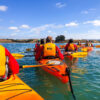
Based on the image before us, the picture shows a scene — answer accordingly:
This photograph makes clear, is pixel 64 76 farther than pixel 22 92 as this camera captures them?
Yes

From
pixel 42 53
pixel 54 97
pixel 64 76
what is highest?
pixel 42 53

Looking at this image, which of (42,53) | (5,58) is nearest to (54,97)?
(5,58)

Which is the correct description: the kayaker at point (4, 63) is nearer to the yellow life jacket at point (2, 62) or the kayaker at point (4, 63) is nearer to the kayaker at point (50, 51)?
the yellow life jacket at point (2, 62)

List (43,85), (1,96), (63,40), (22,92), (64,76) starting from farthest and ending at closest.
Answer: (63,40), (43,85), (64,76), (22,92), (1,96)

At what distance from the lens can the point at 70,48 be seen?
11.6 metres

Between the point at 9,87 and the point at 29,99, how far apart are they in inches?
26.5

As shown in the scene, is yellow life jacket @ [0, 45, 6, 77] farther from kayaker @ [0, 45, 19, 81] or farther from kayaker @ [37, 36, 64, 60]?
kayaker @ [37, 36, 64, 60]

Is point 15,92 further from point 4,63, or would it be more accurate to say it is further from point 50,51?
point 50,51

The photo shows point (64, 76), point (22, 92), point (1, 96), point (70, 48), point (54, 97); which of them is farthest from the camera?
point (70, 48)

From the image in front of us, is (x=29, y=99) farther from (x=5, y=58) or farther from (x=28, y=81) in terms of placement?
(x=28, y=81)

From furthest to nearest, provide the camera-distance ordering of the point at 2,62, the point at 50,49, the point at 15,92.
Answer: the point at 50,49 → the point at 2,62 → the point at 15,92

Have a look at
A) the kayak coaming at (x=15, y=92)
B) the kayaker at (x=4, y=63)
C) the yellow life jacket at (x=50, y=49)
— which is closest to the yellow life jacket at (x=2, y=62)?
the kayaker at (x=4, y=63)

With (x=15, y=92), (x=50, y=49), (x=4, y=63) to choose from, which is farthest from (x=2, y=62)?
(x=50, y=49)

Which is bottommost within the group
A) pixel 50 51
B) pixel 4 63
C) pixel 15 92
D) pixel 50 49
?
pixel 15 92
